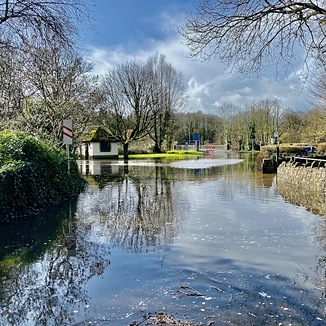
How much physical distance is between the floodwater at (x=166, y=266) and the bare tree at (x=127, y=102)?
103ft

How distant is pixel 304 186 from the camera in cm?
1366

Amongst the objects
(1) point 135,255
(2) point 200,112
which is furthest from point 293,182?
(2) point 200,112

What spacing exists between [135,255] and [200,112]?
74303 millimetres

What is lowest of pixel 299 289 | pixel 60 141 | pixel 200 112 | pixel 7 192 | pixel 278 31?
pixel 299 289

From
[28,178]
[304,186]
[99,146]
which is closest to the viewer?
[28,178]

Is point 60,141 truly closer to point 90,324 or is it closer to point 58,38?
point 58,38

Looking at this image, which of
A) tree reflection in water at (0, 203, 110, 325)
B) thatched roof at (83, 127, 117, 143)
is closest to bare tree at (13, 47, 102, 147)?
tree reflection in water at (0, 203, 110, 325)

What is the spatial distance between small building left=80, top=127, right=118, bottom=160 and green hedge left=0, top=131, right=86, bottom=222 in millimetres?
28619

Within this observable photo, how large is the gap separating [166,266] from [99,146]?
35922mm

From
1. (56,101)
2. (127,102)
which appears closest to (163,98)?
(127,102)

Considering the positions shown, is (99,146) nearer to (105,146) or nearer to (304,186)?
(105,146)

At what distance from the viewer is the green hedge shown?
753cm

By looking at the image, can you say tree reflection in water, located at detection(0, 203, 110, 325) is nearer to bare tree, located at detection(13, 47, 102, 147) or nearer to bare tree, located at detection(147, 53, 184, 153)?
bare tree, located at detection(13, 47, 102, 147)

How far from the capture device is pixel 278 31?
19.6ft
